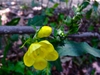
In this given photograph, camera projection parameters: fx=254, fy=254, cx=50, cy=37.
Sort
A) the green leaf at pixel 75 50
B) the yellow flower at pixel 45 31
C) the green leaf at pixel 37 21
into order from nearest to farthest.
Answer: the yellow flower at pixel 45 31, the green leaf at pixel 75 50, the green leaf at pixel 37 21

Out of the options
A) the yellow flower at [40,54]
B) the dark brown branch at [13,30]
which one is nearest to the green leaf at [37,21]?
the dark brown branch at [13,30]

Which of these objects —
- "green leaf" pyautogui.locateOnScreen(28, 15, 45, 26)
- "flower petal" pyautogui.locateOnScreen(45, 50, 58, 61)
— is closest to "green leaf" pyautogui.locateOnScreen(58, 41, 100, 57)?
"flower petal" pyautogui.locateOnScreen(45, 50, 58, 61)

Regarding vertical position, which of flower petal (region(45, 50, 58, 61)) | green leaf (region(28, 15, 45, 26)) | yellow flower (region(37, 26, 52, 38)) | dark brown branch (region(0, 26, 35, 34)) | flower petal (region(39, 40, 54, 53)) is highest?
yellow flower (region(37, 26, 52, 38))

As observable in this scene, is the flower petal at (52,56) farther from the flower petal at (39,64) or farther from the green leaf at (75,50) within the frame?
the green leaf at (75,50)

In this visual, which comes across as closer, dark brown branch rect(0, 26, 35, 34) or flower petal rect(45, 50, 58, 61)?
flower petal rect(45, 50, 58, 61)

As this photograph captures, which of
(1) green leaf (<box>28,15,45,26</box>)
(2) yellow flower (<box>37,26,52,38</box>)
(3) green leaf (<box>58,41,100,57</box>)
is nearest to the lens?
(2) yellow flower (<box>37,26,52,38</box>)

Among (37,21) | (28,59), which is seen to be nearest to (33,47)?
(28,59)

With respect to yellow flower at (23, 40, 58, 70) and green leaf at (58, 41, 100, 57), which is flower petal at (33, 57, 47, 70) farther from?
green leaf at (58, 41, 100, 57)

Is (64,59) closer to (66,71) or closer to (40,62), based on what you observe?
(66,71)

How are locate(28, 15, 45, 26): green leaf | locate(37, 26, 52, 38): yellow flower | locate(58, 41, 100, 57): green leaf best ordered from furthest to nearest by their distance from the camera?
locate(28, 15, 45, 26): green leaf < locate(58, 41, 100, 57): green leaf < locate(37, 26, 52, 38): yellow flower
